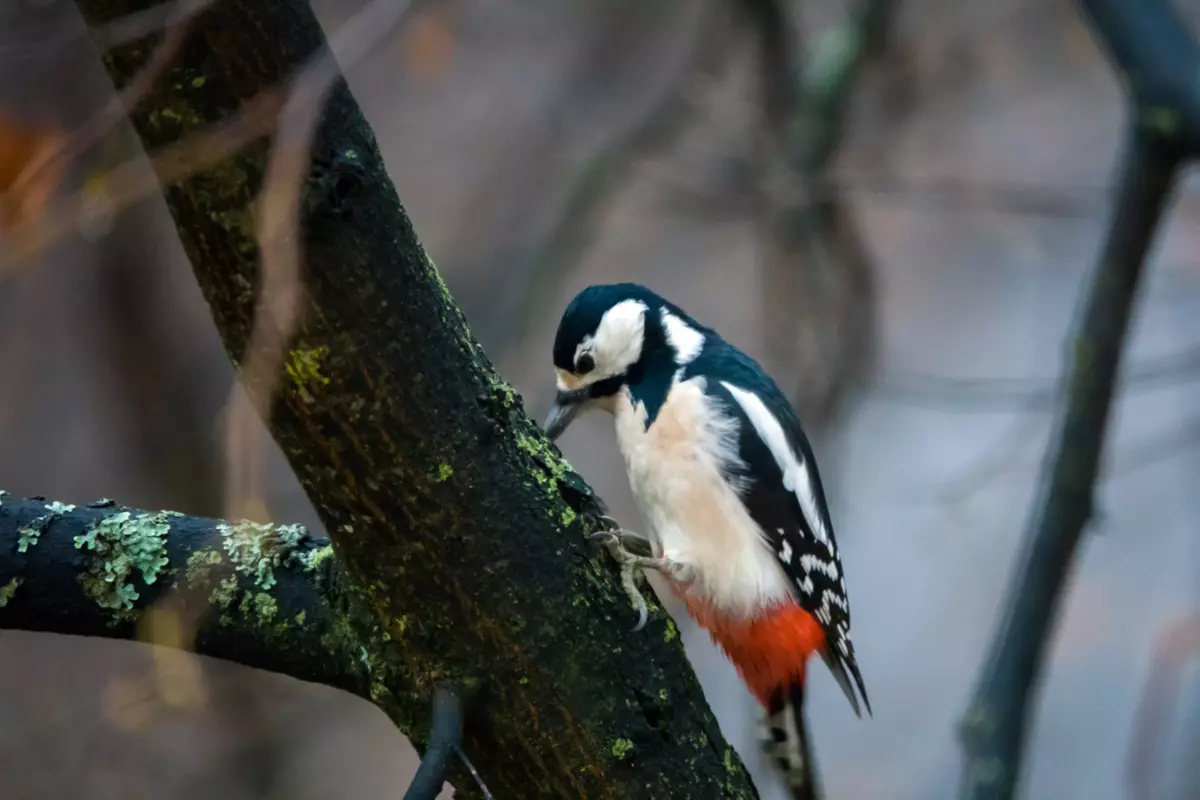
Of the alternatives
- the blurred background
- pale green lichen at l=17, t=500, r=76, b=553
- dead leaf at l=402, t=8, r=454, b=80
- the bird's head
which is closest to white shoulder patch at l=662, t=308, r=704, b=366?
the bird's head

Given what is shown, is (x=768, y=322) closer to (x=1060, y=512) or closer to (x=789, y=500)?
(x=789, y=500)

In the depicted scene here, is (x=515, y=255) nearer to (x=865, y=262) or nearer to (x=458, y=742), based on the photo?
(x=865, y=262)

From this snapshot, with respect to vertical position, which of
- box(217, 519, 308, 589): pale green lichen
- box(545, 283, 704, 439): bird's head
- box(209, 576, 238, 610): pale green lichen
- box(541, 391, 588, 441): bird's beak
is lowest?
box(209, 576, 238, 610): pale green lichen

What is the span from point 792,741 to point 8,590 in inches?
39.0

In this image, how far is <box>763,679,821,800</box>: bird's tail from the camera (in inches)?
60.6

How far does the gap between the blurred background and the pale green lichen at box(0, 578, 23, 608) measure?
1062 mm

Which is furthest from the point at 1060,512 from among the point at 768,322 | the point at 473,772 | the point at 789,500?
the point at 768,322

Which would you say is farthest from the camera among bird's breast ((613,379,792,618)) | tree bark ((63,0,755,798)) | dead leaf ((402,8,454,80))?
dead leaf ((402,8,454,80))

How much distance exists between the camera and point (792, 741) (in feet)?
5.10

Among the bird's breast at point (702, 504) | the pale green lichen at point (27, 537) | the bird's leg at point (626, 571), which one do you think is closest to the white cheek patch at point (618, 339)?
the bird's breast at point (702, 504)

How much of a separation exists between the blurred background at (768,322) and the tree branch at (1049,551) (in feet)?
1.70

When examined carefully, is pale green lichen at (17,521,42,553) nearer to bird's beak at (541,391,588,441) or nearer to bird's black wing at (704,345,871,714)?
bird's beak at (541,391,588,441)

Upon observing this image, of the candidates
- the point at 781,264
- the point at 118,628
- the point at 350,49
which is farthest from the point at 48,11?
the point at 781,264

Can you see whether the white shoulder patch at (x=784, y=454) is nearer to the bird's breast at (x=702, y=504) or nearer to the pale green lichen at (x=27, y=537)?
the bird's breast at (x=702, y=504)
